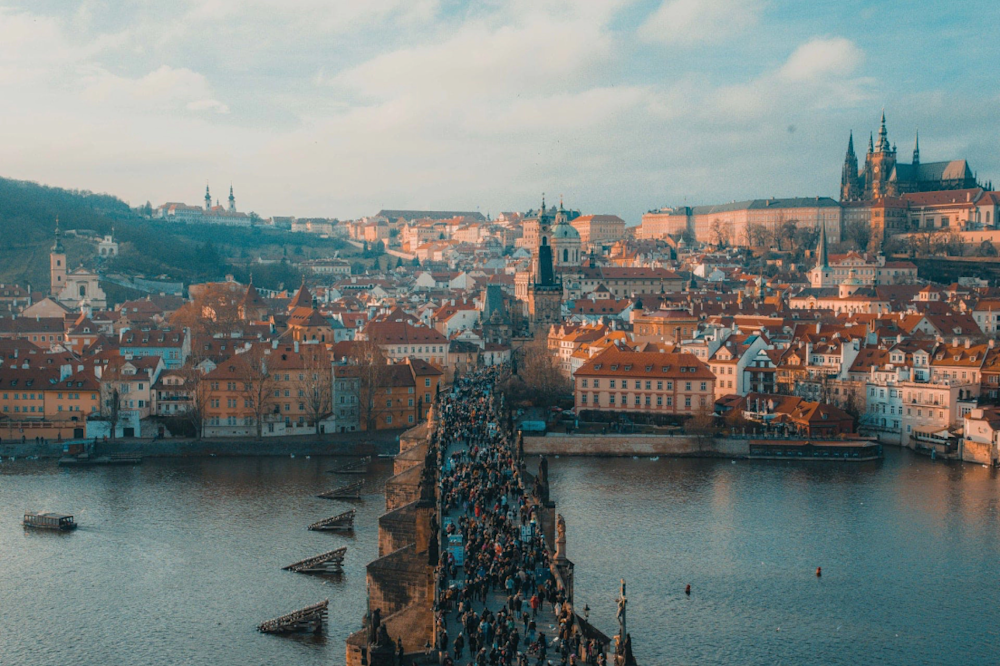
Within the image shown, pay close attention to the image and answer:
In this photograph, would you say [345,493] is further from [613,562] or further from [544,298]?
[544,298]

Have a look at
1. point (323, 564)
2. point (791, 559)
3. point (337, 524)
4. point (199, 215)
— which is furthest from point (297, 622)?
point (199, 215)

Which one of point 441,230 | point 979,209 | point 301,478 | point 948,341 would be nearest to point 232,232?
point 441,230

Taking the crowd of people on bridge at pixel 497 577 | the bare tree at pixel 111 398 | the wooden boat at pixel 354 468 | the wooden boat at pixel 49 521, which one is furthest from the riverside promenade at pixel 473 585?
the bare tree at pixel 111 398

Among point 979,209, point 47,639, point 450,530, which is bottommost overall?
point 47,639

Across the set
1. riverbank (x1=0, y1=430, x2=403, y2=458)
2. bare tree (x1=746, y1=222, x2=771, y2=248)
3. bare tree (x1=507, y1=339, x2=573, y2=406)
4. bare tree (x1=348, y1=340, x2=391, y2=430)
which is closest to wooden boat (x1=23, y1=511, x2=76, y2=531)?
riverbank (x1=0, y1=430, x2=403, y2=458)

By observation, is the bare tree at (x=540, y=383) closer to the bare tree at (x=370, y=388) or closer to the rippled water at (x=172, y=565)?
the bare tree at (x=370, y=388)

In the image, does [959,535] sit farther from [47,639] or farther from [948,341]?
[948,341]

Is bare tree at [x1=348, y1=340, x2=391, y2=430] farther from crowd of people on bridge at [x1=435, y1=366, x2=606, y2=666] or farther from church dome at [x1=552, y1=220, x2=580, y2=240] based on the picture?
church dome at [x1=552, y1=220, x2=580, y2=240]
